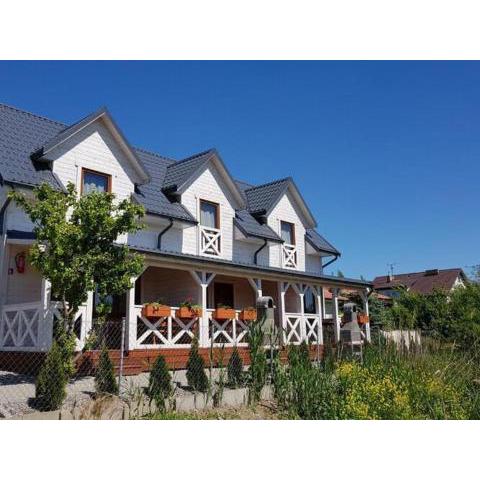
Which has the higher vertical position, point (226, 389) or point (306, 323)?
point (306, 323)

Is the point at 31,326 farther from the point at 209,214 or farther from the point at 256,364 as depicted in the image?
the point at 209,214

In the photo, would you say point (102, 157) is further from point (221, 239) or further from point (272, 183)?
point (272, 183)

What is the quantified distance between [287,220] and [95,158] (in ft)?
32.6

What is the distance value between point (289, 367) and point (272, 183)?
49.1 feet

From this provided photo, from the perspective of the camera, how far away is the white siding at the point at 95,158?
15391 millimetres

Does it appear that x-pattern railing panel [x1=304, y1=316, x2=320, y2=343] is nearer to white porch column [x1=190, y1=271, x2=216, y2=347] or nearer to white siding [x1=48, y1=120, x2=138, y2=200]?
white porch column [x1=190, y1=271, x2=216, y2=347]

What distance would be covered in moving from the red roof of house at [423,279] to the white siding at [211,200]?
123ft

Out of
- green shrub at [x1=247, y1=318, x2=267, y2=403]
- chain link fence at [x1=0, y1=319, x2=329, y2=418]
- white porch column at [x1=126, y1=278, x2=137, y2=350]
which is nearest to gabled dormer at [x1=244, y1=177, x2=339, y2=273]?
white porch column at [x1=126, y1=278, x2=137, y2=350]

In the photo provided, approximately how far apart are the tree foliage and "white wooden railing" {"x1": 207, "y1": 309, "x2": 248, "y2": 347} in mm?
4721

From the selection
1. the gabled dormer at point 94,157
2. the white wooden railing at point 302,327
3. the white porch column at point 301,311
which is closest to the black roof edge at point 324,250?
the white wooden railing at point 302,327

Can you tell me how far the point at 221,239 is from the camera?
64.7 ft

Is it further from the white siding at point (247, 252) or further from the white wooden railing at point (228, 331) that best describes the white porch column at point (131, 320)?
the white siding at point (247, 252)

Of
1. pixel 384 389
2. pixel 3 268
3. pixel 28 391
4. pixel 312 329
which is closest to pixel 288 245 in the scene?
pixel 312 329
